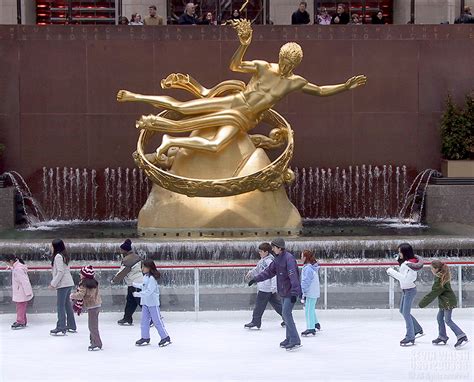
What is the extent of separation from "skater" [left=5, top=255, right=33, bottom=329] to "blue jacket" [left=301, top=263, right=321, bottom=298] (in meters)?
3.16

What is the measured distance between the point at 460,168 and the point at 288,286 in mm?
10226

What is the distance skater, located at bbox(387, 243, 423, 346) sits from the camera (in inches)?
486

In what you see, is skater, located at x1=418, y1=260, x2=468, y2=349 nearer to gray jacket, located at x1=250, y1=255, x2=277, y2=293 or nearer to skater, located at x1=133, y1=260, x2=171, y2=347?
gray jacket, located at x1=250, y1=255, x2=277, y2=293

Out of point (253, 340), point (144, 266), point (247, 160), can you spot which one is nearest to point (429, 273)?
point (253, 340)

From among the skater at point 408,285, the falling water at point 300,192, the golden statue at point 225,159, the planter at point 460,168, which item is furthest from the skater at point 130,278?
the planter at point 460,168

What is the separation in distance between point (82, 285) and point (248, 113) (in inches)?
273

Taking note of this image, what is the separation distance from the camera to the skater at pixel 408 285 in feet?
40.5

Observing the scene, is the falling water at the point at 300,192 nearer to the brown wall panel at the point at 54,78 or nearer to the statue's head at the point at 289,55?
the brown wall panel at the point at 54,78

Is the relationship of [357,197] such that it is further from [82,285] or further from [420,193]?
[82,285]

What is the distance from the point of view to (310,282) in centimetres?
1319

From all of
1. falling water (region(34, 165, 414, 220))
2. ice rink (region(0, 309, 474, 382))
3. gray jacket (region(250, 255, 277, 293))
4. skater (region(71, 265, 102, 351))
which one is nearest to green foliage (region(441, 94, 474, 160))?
falling water (region(34, 165, 414, 220))

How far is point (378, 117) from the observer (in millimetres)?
22297

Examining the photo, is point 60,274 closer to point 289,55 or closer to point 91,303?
point 91,303

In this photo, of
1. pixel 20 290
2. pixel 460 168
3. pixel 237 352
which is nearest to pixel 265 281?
pixel 237 352
